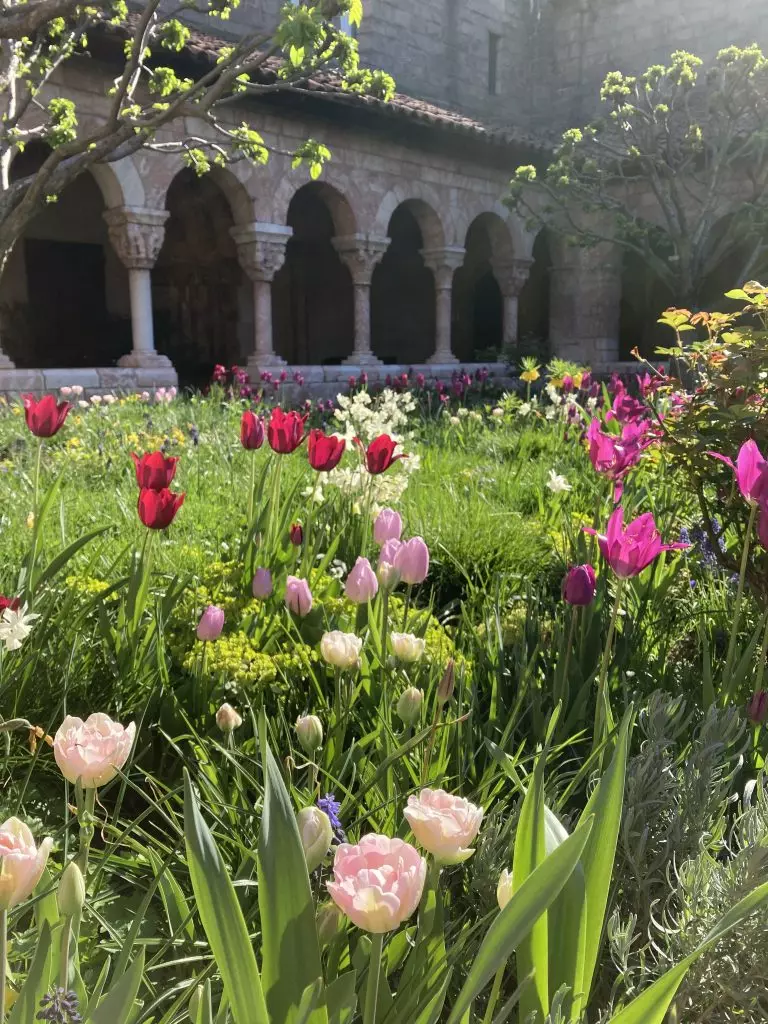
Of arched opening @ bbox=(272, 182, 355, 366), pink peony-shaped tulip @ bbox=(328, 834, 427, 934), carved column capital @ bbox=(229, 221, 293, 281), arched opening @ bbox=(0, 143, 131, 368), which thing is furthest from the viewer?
arched opening @ bbox=(272, 182, 355, 366)

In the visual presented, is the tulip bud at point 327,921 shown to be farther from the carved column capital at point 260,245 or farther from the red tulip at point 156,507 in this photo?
the carved column capital at point 260,245

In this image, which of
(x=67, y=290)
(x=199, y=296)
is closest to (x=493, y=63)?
(x=199, y=296)

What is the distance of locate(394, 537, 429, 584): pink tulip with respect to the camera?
1578 mm

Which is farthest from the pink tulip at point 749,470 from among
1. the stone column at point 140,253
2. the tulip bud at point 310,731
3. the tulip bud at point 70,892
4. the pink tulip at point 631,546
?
the stone column at point 140,253

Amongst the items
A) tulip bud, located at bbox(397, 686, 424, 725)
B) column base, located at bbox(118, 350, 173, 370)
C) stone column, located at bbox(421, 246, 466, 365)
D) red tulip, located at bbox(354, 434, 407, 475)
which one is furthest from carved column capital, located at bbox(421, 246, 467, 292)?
tulip bud, located at bbox(397, 686, 424, 725)

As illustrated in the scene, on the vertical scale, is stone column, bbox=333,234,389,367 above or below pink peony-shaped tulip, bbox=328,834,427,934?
above

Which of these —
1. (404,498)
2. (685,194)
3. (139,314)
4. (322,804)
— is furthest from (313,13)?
(685,194)

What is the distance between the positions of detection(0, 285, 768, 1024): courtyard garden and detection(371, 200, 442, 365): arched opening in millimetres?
14297

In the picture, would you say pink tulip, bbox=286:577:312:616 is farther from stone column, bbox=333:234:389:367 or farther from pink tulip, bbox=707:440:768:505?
stone column, bbox=333:234:389:367

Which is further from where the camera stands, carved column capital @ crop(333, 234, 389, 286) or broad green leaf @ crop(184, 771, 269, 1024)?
carved column capital @ crop(333, 234, 389, 286)

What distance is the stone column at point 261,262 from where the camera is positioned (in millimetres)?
10547

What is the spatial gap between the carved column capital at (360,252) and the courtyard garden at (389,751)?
8825 millimetres

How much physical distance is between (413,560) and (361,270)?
35.7 ft

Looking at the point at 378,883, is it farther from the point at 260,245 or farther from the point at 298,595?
the point at 260,245
